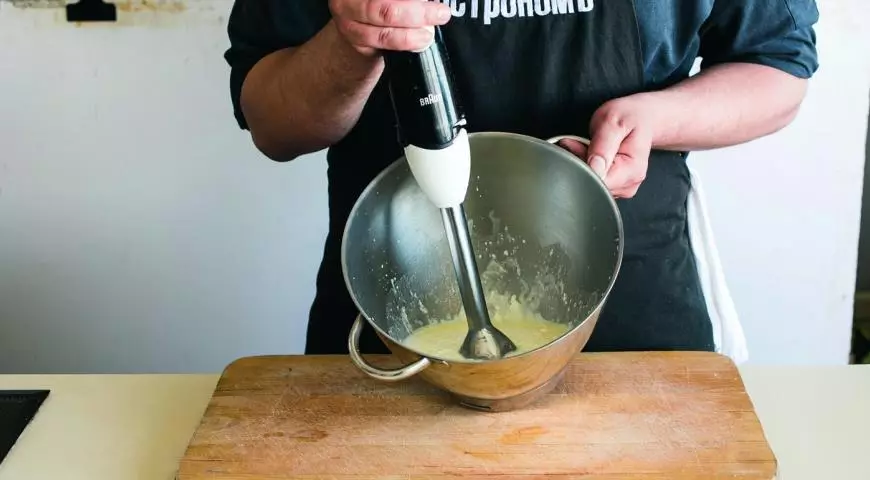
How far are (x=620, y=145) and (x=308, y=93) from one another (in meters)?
0.25

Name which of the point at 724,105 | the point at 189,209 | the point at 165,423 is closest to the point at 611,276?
the point at 724,105

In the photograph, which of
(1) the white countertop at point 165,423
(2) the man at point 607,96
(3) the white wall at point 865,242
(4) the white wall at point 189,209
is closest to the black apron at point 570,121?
(2) the man at point 607,96

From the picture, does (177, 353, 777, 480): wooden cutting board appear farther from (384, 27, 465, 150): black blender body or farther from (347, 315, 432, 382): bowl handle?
(384, 27, 465, 150): black blender body

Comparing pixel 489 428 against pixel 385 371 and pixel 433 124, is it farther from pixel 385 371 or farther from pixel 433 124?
pixel 433 124

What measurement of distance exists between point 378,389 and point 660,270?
0.28 meters

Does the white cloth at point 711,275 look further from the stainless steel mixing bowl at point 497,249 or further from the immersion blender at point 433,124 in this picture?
the immersion blender at point 433,124

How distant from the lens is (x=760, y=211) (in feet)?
4.35

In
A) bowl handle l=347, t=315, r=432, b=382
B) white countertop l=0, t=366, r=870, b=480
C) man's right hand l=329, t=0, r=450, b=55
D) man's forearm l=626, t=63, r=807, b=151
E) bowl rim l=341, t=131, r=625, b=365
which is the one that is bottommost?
white countertop l=0, t=366, r=870, b=480

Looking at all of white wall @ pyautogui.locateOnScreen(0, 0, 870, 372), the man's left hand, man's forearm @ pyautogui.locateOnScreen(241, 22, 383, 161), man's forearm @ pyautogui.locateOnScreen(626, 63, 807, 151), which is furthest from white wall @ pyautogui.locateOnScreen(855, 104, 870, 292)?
man's forearm @ pyautogui.locateOnScreen(241, 22, 383, 161)

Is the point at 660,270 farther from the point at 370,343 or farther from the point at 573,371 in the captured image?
the point at 370,343

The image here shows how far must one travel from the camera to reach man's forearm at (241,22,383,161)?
684 millimetres

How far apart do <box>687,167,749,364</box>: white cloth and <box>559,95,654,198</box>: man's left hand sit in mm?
132

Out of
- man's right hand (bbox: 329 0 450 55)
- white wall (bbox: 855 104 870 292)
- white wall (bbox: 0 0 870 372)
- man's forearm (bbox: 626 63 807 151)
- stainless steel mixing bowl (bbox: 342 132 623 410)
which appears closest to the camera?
man's right hand (bbox: 329 0 450 55)

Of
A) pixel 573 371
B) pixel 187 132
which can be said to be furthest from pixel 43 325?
pixel 573 371
